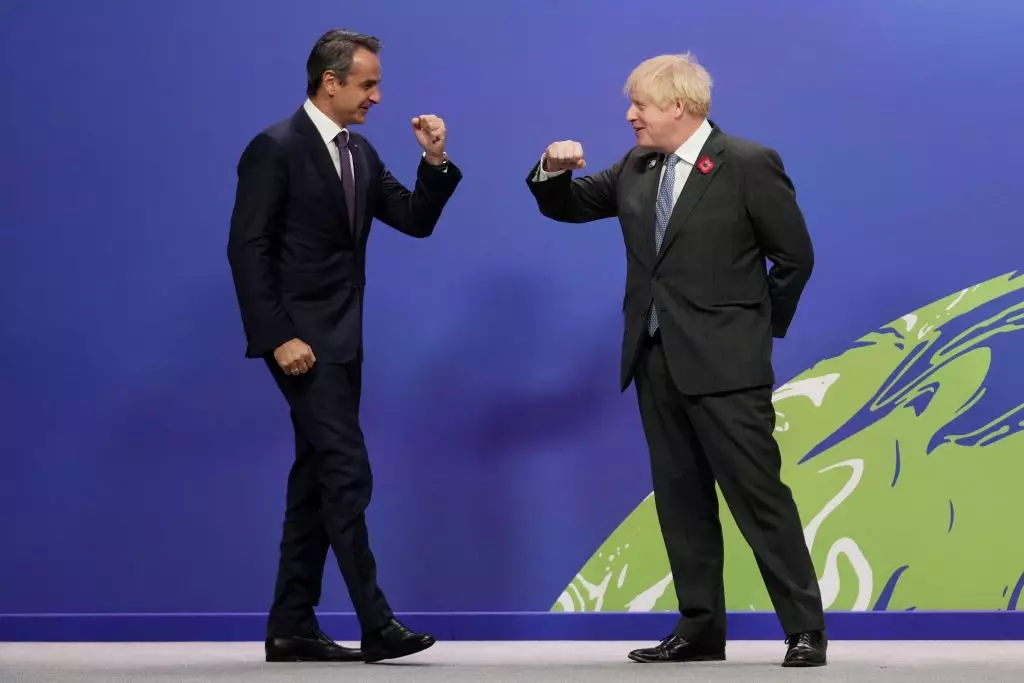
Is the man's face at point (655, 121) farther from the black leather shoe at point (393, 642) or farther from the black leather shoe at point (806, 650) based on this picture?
the black leather shoe at point (393, 642)

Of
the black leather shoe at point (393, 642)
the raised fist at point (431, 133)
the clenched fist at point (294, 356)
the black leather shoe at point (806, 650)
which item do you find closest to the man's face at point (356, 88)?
the raised fist at point (431, 133)

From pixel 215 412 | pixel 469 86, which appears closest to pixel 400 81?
pixel 469 86

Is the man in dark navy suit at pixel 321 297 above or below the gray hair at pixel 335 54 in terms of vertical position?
below

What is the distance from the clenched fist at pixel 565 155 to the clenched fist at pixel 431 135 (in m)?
0.26

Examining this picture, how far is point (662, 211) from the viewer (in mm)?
3137

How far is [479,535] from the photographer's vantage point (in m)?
3.92

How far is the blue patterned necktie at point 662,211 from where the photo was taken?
3.12 metres

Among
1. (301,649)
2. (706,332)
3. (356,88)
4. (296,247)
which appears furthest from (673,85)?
(301,649)

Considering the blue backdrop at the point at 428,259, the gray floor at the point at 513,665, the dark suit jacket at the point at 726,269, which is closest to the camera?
the gray floor at the point at 513,665

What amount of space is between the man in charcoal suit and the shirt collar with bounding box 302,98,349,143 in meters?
0.52

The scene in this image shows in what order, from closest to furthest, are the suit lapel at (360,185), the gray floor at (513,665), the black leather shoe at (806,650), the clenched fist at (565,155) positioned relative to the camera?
the gray floor at (513,665) → the black leather shoe at (806,650) → the clenched fist at (565,155) → the suit lapel at (360,185)

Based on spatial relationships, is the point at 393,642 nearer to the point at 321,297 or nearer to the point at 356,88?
the point at 321,297

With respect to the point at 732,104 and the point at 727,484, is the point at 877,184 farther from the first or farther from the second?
the point at 727,484

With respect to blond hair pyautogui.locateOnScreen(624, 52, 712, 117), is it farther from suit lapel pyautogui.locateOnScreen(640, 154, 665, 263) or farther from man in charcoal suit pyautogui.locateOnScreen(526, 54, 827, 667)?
suit lapel pyautogui.locateOnScreen(640, 154, 665, 263)
